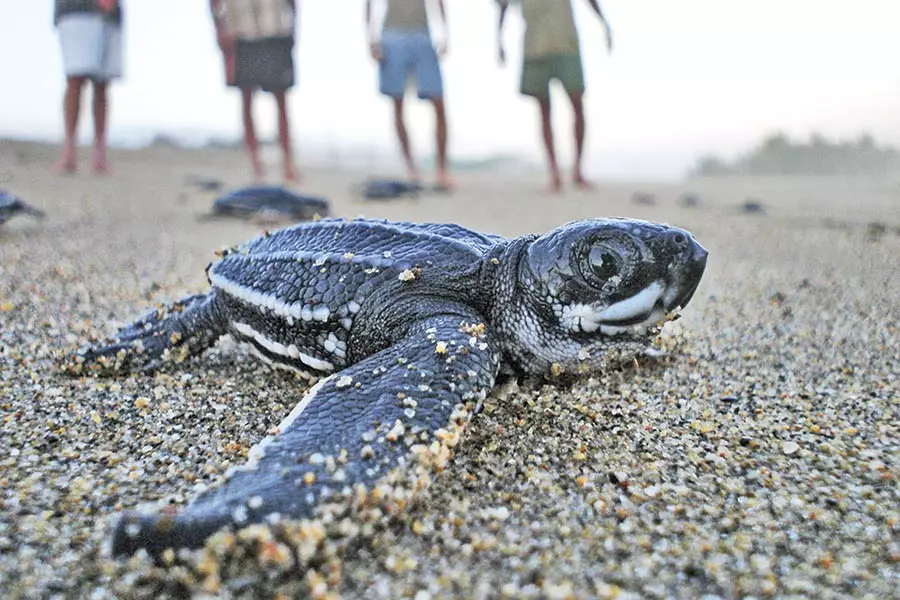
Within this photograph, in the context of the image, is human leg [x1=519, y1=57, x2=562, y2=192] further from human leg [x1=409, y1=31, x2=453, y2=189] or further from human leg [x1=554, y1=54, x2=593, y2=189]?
human leg [x1=409, y1=31, x2=453, y2=189]

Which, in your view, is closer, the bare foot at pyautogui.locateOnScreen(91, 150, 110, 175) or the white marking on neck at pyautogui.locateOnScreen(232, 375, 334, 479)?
the white marking on neck at pyautogui.locateOnScreen(232, 375, 334, 479)

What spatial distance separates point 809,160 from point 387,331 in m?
12.1

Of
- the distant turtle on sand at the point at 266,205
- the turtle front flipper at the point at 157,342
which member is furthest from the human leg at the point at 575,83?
the turtle front flipper at the point at 157,342

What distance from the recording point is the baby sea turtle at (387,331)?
0.84 metres

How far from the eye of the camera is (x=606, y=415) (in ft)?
4.13

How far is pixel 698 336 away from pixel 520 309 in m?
0.83

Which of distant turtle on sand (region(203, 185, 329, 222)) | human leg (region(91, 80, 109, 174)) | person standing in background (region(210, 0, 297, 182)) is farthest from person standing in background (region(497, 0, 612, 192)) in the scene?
human leg (region(91, 80, 109, 174))

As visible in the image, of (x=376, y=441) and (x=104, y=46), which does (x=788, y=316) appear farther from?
(x=104, y=46)

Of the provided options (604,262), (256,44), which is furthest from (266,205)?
(604,262)

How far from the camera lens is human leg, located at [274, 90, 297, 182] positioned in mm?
5941

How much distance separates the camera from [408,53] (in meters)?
5.98

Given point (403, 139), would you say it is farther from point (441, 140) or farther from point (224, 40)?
point (224, 40)

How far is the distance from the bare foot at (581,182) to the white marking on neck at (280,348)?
544 centimetres

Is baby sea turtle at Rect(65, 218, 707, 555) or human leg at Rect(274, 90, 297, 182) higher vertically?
human leg at Rect(274, 90, 297, 182)
